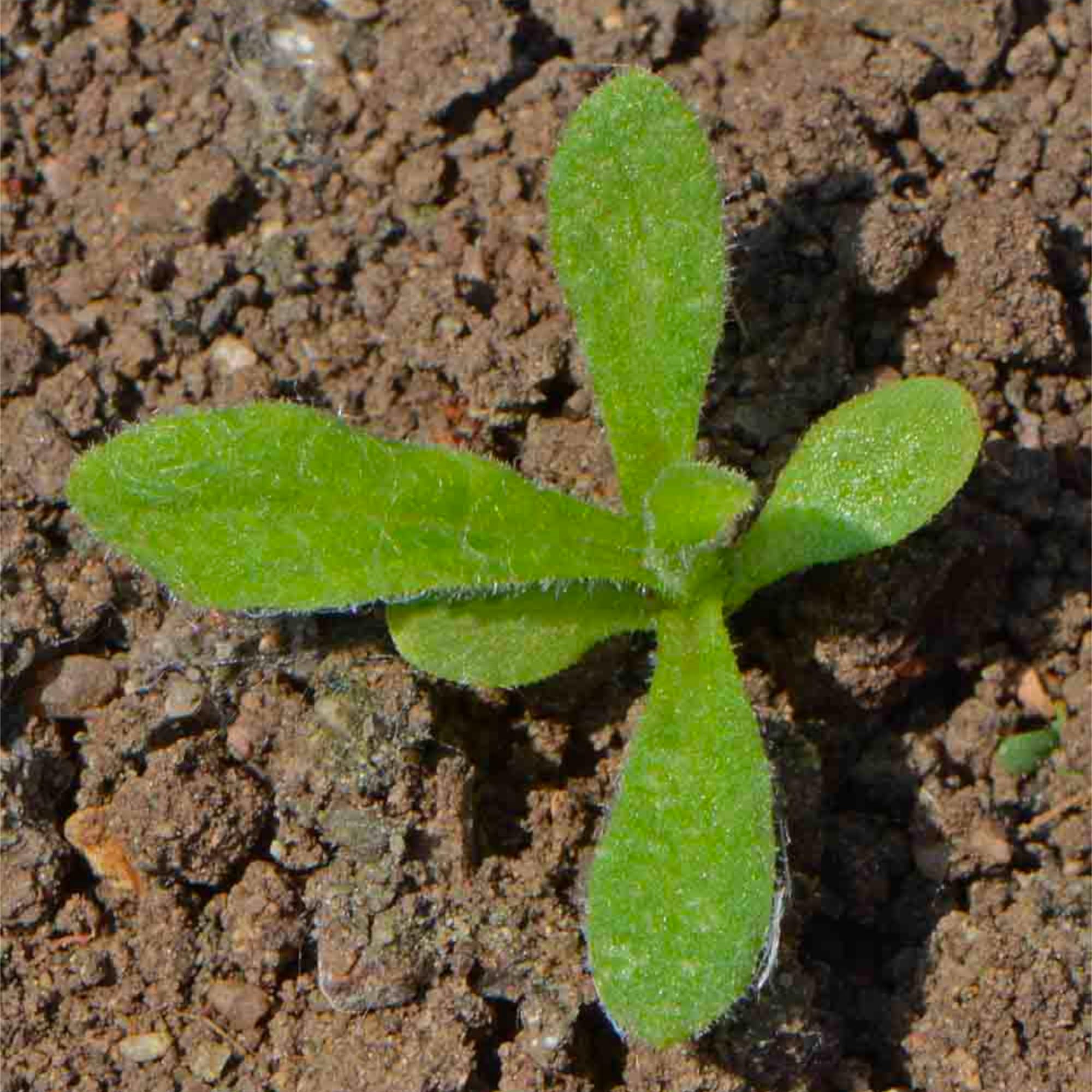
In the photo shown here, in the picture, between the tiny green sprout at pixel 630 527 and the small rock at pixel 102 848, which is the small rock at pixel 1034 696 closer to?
the tiny green sprout at pixel 630 527

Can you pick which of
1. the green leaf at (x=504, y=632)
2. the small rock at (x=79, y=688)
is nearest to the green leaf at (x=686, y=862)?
the green leaf at (x=504, y=632)

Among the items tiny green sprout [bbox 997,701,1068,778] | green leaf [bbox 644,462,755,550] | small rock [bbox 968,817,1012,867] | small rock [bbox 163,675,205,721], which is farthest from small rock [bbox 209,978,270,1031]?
tiny green sprout [bbox 997,701,1068,778]

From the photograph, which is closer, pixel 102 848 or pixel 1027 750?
pixel 102 848

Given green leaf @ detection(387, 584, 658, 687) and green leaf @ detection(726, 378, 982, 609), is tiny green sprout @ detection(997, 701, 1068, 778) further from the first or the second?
green leaf @ detection(387, 584, 658, 687)

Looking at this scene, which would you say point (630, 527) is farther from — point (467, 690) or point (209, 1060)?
point (209, 1060)

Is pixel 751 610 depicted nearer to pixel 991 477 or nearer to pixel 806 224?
pixel 991 477

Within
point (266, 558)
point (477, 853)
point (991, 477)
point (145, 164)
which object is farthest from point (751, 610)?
point (145, 164)

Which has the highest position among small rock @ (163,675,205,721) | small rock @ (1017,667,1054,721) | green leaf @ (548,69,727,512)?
green leaf @ (548,69,727,512)

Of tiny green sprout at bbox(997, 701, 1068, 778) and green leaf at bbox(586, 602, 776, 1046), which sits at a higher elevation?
green leaf at bbox(586, 602, 776, 1046)

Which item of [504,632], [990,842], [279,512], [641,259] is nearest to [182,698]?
[279,512]
